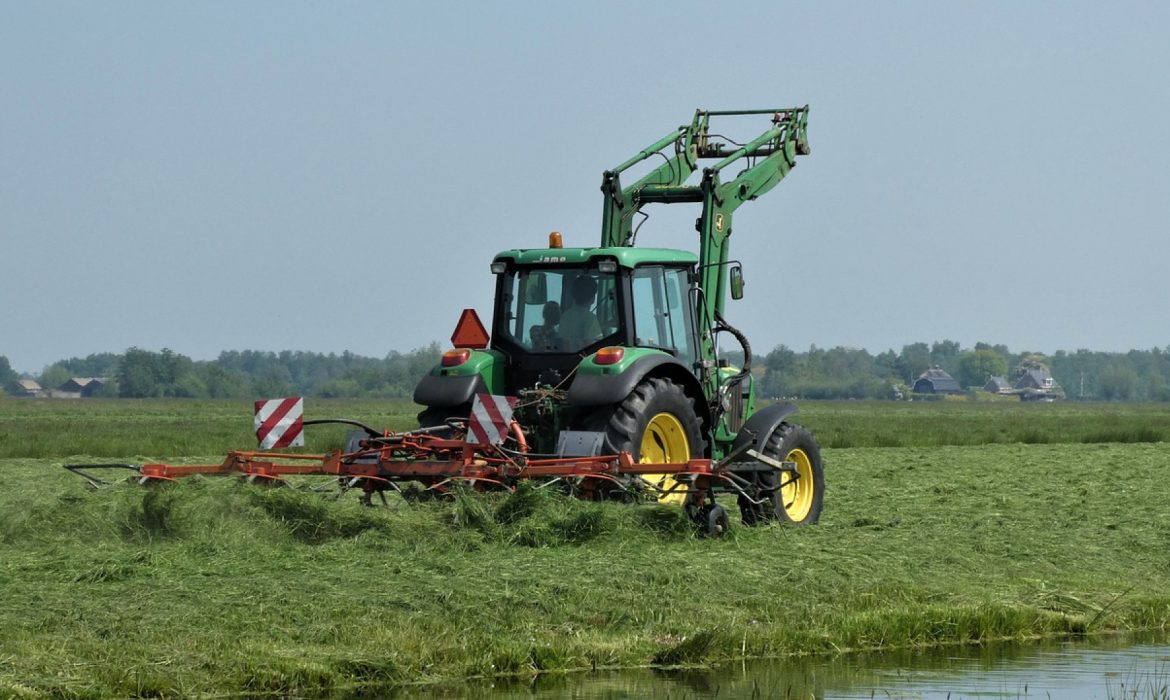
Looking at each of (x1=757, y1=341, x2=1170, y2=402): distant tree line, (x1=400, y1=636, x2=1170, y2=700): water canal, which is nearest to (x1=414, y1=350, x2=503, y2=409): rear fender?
(x1=400, y1=636, x2=1170, y2=700): water canal

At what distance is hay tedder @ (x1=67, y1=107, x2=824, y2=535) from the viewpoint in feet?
42.1

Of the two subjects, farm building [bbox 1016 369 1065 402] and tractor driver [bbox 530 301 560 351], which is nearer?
tractor driver [bbox 530 301 560 351]

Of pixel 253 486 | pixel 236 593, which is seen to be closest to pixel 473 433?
pixel 253 486

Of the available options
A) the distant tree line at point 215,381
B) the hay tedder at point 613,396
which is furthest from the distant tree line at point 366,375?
the hay tedder at point 613,396

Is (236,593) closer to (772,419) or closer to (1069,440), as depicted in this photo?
(772,419)

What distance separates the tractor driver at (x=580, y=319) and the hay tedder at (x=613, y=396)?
0.01 metres

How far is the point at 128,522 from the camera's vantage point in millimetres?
12352

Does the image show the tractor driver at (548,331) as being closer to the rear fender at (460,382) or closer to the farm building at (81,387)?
the rear fender at (460,382)

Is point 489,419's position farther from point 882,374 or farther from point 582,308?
point 882,374

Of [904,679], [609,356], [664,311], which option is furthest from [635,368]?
[904,679]

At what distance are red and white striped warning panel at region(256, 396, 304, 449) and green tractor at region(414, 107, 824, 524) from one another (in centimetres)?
100

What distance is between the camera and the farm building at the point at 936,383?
588ft

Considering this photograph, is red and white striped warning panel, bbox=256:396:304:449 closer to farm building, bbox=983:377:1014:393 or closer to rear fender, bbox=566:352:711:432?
rear fender, bbox=566:352:711:432

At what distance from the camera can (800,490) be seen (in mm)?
15375
